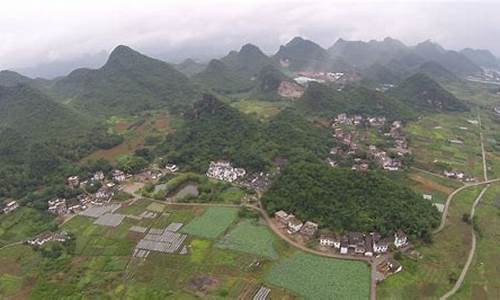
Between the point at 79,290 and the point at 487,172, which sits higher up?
the point at 79,290

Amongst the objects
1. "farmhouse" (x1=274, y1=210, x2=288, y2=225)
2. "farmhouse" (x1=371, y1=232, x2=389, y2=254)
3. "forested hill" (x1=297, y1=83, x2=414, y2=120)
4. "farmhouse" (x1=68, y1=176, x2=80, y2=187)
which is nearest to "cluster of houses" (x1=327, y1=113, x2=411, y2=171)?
"forested hill" (x1=297, y1=83, x2=414, y2=120)

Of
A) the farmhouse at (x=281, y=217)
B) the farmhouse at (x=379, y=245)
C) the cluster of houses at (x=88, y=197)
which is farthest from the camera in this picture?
the cluster of houses at (x=88, y=197)

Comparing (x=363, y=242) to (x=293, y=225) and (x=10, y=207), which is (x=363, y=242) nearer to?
(x=293, y=225)

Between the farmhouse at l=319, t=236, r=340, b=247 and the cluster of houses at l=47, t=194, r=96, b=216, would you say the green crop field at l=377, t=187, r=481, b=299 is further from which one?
the cluster of houses at l=47, t=194, r=96, b=216

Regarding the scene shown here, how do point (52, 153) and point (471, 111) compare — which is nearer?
point (52, 153)

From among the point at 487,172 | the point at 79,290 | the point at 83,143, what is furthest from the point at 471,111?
the point at 79,290

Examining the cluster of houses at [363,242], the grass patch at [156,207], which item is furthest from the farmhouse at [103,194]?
the cluster of houses at [363,242]

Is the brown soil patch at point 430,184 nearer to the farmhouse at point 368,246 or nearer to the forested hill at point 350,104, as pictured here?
the farmhouse at point 368,246

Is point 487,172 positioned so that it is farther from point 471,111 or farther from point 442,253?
point 471,111
